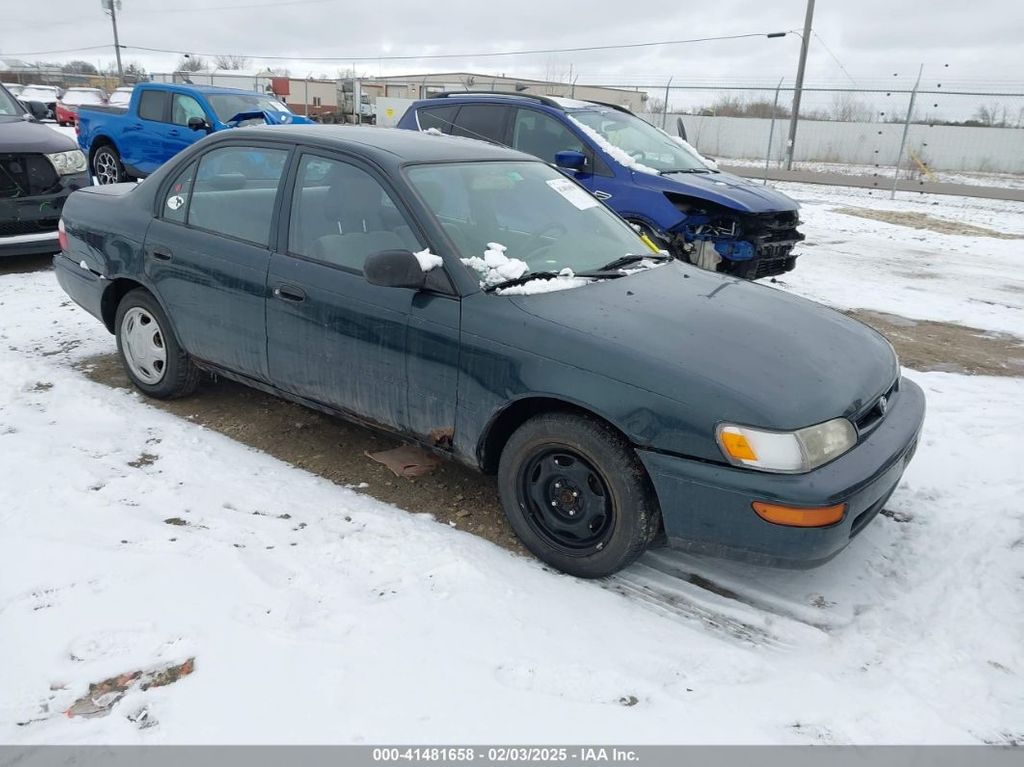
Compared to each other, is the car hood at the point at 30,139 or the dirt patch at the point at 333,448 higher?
the car hood at the point at 30,139

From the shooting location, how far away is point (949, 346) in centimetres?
616

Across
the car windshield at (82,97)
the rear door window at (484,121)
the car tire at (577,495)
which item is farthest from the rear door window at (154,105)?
the car windshield at (82,97)

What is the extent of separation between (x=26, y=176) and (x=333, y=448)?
5.28 meters

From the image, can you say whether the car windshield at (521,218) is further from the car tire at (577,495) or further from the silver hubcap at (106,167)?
the silver hubcap at (106,167)

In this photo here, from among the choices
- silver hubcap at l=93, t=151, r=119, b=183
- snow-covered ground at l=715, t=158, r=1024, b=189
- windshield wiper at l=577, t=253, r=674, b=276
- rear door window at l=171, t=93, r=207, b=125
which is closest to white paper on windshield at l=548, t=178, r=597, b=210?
windshield wiper at l=577, t=253, r=674, b=276

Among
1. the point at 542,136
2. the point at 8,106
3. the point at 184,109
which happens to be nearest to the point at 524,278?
the point at 542,136

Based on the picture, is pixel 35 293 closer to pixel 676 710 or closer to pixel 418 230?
pixel 418 230

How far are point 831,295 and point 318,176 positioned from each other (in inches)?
230

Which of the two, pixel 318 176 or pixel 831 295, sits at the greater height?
pixel 318 176

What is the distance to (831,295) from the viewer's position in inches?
304

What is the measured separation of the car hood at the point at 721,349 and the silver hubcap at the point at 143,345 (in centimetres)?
253

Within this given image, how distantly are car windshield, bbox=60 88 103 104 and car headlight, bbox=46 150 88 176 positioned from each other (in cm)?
2653

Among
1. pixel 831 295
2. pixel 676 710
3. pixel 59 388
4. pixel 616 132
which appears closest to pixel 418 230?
pixel 676 710

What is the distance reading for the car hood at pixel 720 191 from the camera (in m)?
6.73
